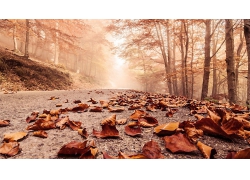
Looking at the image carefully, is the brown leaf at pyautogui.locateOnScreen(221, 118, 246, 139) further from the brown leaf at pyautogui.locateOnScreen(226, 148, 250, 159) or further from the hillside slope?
the hillside slope

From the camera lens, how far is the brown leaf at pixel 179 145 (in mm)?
892

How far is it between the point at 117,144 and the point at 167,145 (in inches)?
12.3

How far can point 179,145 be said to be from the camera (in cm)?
93

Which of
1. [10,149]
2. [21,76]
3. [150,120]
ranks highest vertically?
[21,76]

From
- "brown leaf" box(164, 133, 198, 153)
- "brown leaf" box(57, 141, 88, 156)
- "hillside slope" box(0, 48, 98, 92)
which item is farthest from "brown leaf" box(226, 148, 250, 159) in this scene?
"hillside slope" box(0, 48, 98, 92)

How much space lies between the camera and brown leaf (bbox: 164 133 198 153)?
89 cm

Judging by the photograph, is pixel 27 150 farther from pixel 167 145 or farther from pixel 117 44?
pixel 117 44

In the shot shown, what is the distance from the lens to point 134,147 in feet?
3.26

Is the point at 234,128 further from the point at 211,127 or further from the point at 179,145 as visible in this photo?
the point at 179,145

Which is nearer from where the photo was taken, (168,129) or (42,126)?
(168,129)

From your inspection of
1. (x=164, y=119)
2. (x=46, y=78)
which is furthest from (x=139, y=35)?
(x=164, y=119)

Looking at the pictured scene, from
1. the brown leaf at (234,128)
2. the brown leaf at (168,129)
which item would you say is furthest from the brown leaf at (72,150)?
the brown leaf at (234,128)

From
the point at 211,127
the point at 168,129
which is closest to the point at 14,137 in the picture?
the point at 168,129
